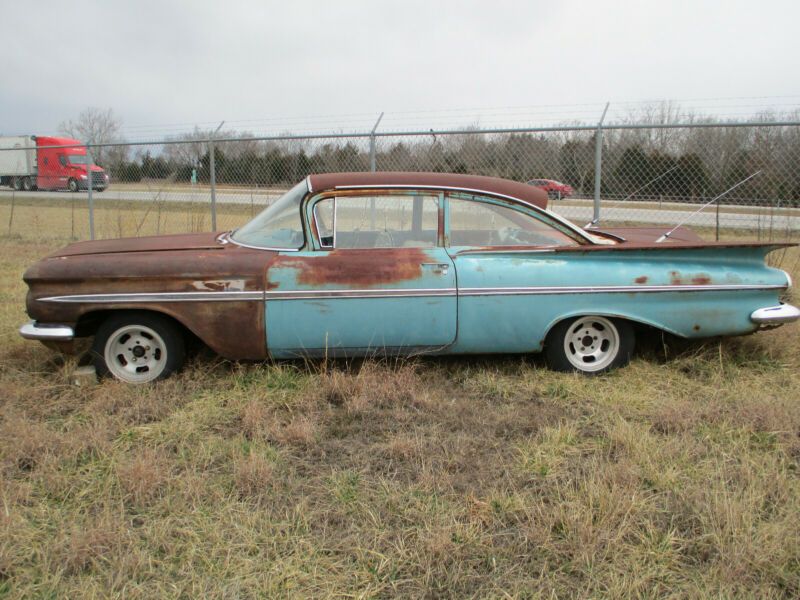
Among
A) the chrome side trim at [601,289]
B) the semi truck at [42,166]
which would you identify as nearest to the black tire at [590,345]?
the chrome side trim at [601,289]

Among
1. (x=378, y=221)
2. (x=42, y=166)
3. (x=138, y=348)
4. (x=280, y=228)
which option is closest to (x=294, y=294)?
(x=280, y=228)

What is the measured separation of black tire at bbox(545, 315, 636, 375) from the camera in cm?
425

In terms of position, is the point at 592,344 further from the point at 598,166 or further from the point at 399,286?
the point at 598,166

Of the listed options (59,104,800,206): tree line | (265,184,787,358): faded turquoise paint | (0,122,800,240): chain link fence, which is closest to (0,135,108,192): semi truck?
(0,122,800,240): chain link fence

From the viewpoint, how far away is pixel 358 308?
398 cm

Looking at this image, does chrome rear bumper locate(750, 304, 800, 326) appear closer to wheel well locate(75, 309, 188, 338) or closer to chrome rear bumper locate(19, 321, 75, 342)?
wheel well locate(75, 309, 188, 338)

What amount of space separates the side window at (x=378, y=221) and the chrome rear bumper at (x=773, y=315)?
2.27m

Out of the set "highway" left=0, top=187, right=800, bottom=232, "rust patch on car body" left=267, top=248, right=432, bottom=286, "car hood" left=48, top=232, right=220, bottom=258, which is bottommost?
"rust patch on car body" left=267, top=248, right=432, bottom=286

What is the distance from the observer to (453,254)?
4113 mm

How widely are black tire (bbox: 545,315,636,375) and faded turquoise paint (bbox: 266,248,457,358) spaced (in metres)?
0.78

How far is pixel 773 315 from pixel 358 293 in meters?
2.83

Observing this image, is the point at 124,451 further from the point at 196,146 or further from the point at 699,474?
the point at 196,146

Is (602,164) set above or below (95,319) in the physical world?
above

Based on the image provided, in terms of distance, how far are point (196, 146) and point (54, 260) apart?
574cm
